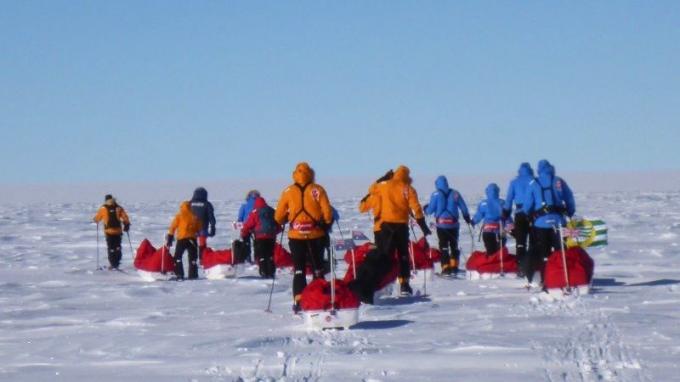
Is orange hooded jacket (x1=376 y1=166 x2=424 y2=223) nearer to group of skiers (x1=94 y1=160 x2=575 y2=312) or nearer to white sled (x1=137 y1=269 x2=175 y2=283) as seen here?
group of skiers (x1=94 y1=160 x2=575 y2=312)

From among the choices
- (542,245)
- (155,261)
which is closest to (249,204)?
(155,261)

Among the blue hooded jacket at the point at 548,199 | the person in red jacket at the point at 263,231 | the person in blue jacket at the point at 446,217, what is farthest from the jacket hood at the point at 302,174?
the person in red jacket at the point at 263,231

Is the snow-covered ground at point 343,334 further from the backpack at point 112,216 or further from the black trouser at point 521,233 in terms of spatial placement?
the backpack at point 112,216

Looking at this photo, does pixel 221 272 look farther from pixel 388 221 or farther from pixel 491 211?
pixel 388 221

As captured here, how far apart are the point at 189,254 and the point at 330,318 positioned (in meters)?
7.93

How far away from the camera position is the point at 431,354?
7.95 m

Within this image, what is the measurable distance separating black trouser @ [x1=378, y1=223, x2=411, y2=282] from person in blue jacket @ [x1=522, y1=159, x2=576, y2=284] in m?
1.49

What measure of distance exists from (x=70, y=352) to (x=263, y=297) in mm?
4852

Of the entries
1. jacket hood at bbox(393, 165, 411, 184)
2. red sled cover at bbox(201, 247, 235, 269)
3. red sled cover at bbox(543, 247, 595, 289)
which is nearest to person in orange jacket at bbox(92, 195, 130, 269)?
red sled cover at bbox(201, 247, 235, 269)

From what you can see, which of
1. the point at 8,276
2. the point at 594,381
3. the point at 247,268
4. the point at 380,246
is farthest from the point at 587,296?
the point at 8,276

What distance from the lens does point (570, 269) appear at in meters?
11.7

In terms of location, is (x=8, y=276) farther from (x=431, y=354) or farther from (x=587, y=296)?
(x=431, y=354)

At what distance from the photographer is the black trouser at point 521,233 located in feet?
43.1

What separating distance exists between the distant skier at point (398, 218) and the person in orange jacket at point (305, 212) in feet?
5.64
